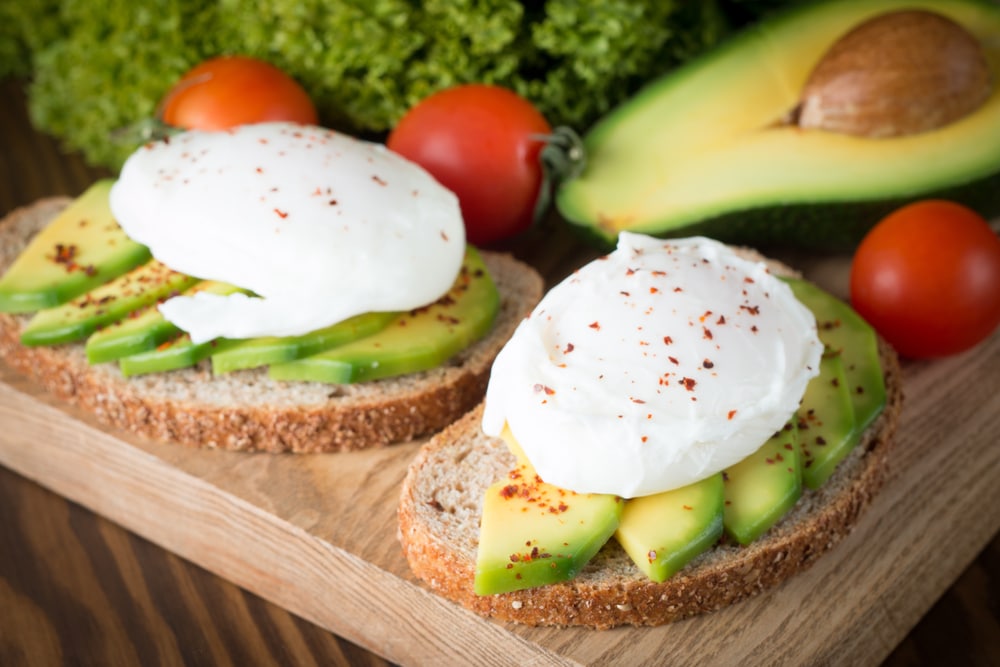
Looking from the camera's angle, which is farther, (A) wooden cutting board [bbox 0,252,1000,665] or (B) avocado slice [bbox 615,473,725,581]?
(A) wooden cutting board [bbox 0,252,1000,665]

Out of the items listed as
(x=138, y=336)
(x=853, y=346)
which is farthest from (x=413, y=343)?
(x=853, y=346)

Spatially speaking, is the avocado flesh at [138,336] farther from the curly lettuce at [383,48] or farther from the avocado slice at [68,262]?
the curly lettuce at [383,48]

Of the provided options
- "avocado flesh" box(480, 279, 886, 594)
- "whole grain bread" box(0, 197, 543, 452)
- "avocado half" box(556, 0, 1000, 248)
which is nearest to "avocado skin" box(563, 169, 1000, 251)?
"avocado half" box(556, 0, 1000, 248)

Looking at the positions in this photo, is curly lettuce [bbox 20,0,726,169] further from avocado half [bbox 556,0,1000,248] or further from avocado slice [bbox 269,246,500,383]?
avocado slice [bbox 269,246,500,383]

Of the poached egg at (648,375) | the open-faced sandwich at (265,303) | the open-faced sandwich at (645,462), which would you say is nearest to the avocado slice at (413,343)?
the open-faced sandwich at (265,303)

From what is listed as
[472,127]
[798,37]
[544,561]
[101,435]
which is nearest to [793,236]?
[798,37]

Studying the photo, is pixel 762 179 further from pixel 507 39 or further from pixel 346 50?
pixel 346 50
